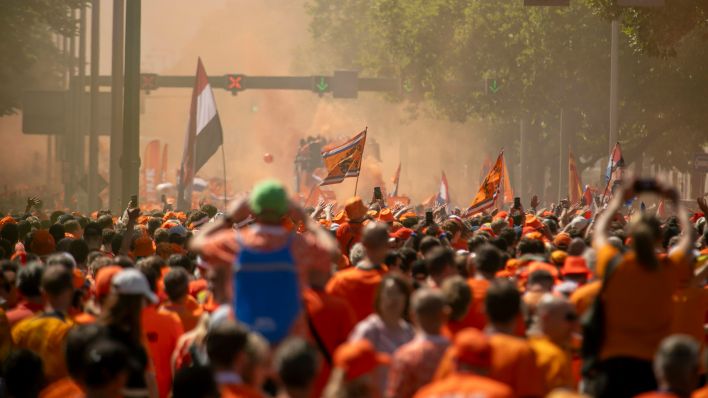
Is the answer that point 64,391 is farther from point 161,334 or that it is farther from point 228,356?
point 161,334

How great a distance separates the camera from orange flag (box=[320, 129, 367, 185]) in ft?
69.2

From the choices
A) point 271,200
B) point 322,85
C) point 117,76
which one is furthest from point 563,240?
point 322,85

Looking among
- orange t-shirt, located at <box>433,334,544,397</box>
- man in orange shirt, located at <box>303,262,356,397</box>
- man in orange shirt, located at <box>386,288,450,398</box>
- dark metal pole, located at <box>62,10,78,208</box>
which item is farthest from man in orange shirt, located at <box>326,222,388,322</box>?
dark metal pole, located at <box>62,10,78,208</box>

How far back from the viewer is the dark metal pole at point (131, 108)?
78.4 ft

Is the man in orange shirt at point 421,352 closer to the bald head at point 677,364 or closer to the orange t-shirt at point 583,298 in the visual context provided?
the bald head at point 677,364

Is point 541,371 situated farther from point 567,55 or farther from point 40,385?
→ point 567,55

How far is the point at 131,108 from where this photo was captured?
24.7m

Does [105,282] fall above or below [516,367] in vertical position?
above

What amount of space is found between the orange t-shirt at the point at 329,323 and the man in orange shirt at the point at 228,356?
4.30 ft

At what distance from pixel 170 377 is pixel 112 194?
2351cm

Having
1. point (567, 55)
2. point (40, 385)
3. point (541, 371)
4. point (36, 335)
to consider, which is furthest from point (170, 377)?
point (567, 55)

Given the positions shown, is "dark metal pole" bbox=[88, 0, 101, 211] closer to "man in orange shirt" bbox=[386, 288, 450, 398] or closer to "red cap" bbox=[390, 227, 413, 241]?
"red cap" bbox=[390, 227, 413, 241]

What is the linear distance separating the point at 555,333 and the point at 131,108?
59.2ft

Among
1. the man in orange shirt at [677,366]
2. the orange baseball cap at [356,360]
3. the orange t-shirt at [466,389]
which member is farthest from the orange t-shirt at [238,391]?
the man in orange shirt at [677,366]
